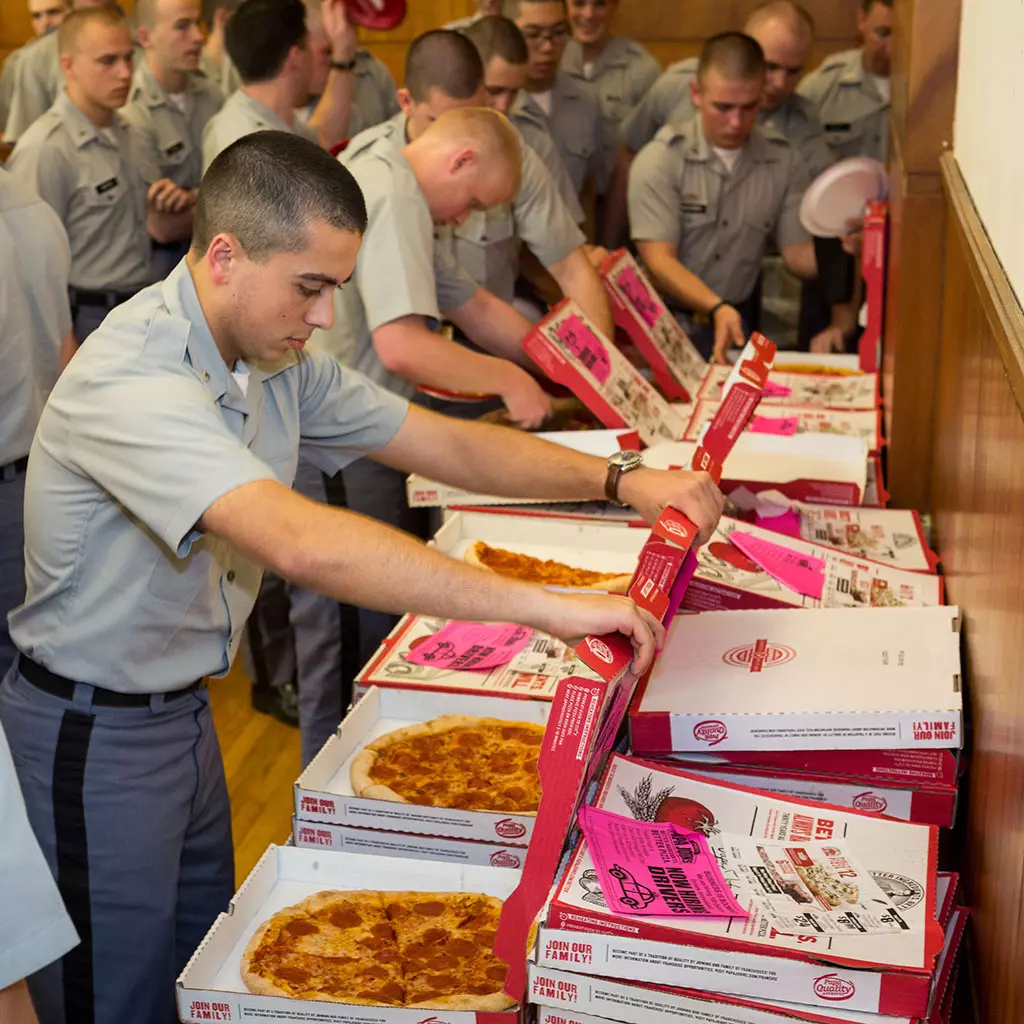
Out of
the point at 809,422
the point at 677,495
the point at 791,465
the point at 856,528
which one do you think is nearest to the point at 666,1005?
the point at 677,495

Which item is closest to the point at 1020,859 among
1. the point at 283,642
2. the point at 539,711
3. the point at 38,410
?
the point at 539,711

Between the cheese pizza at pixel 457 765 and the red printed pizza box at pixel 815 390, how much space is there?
1430 millimetres

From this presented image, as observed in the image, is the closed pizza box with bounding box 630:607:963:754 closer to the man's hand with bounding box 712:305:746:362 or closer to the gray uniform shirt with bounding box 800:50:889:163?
the man's hand with bounding box 712:305:746:362

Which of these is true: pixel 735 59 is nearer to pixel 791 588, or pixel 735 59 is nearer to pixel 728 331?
pixel 728 331

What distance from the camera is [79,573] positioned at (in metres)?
1.72

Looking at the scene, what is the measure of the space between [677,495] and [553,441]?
0.71 m

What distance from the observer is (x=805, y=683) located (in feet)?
5.78

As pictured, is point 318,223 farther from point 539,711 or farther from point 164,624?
point 539,711

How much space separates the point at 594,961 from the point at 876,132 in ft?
15.0

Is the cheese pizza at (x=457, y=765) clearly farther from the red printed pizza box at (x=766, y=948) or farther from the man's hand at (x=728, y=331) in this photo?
the man's hand at (x=728, y=331)

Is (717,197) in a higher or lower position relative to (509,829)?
higher

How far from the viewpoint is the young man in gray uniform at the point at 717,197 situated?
4184 mm

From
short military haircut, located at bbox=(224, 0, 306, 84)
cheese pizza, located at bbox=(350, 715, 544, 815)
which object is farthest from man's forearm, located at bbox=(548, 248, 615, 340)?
cheese pizza, located at bbox=(350, 715, 544, 815)

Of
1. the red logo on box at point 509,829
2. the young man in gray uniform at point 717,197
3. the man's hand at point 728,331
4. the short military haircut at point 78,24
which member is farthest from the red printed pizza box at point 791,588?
the short military haircut at point 78,24
